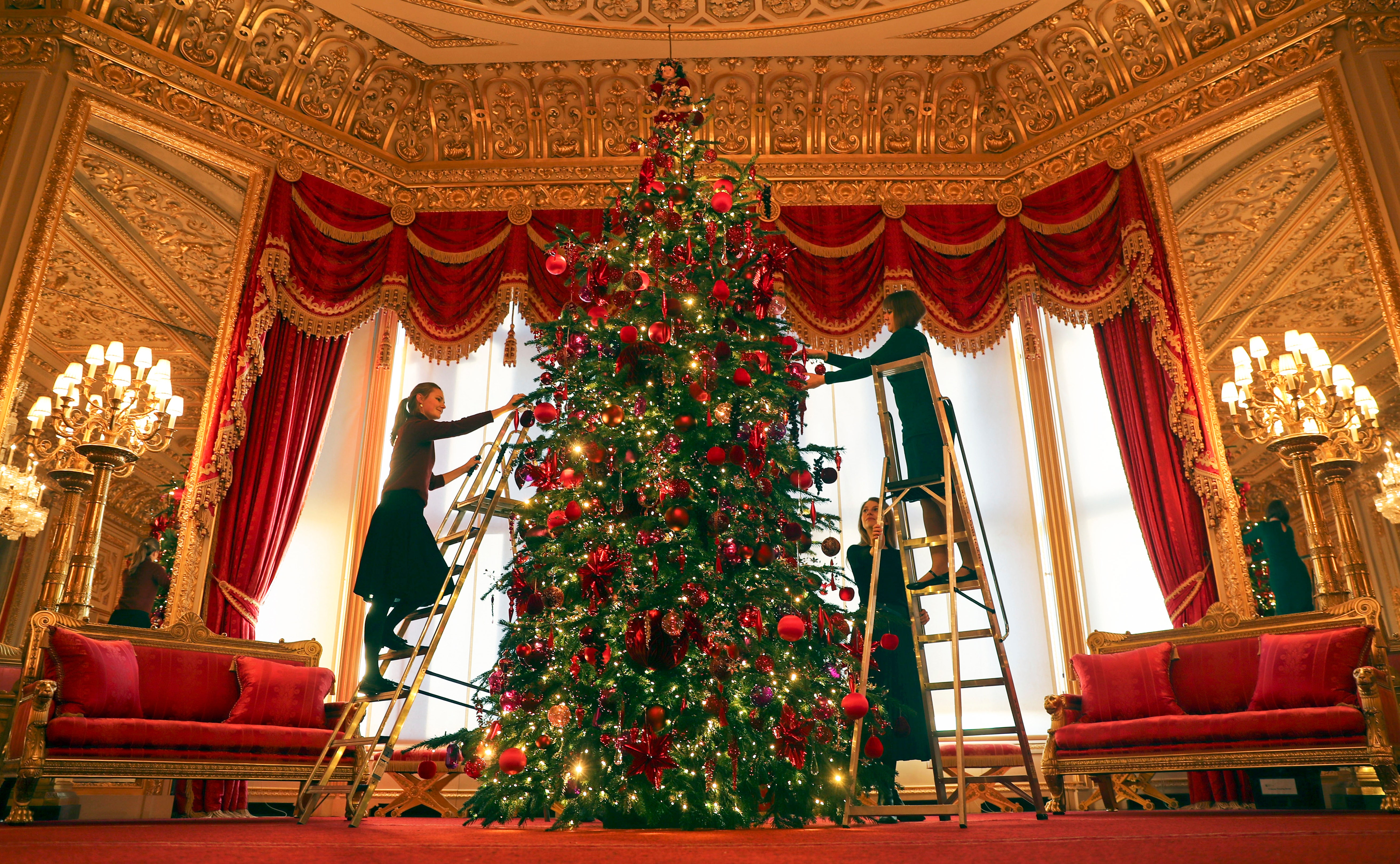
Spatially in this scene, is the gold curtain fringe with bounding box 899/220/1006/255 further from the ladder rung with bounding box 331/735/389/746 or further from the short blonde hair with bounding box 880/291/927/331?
the ladder rung with bounding box 331/735/389/746

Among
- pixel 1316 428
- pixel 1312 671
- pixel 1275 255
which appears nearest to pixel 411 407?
pixel 1312 671

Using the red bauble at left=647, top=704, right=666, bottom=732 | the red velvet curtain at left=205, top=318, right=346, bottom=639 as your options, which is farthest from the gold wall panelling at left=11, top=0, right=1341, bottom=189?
the red bauble at left=647, top=704, right=666, bottom=732

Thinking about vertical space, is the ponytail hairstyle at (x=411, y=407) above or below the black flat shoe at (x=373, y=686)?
above

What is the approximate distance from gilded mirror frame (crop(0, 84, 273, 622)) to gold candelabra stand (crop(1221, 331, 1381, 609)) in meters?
5.83

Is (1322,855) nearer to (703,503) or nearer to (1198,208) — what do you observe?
(703,503)

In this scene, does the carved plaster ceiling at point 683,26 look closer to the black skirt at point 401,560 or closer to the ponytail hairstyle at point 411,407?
the ponytail hairstyle at point 411,407

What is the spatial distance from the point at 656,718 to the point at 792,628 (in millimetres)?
530

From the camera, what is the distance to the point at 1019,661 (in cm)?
569

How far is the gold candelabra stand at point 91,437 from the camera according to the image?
473cm

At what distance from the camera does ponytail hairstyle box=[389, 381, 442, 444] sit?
18.3ft

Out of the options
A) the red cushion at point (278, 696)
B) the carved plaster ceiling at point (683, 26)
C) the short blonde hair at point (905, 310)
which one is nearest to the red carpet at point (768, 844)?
the red cushion at point (278, 696)

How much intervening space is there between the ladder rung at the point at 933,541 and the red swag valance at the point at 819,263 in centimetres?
233

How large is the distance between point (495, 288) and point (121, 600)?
10.1 feet

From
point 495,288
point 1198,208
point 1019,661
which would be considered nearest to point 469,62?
point 495,288
